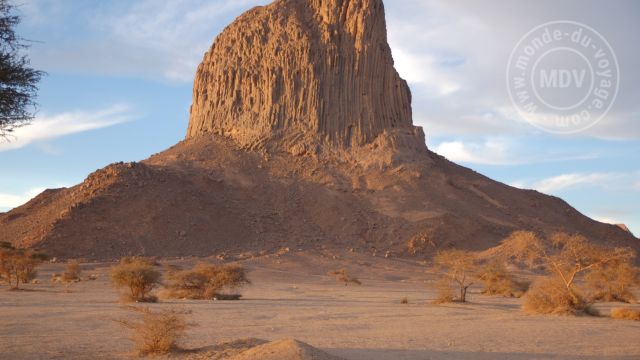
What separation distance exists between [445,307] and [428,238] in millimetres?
30435

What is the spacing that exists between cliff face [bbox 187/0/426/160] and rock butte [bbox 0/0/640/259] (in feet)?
0.42

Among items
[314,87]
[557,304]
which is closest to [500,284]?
[557,304]

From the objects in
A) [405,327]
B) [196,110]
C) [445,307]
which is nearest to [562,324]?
[405,327]

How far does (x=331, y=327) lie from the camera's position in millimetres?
17484

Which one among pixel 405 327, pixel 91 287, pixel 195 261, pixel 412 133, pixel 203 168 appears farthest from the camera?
pixel 412 133

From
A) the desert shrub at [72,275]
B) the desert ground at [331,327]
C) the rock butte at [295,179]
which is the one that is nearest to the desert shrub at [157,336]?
the desert ground at [331,327]

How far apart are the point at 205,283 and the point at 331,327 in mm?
11492

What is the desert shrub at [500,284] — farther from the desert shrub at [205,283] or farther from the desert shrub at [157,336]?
the desert shrub at [157,336]

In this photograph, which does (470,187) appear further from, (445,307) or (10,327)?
(10,327)

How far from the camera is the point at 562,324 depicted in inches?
739

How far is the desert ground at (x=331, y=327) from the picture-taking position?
43.7 feet

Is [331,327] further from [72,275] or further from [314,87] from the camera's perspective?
[314,87]

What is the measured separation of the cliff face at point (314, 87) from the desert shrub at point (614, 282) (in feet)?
110

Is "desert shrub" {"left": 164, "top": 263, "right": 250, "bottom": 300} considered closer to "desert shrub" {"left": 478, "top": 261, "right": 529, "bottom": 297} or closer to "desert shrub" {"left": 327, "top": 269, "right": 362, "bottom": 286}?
"desert shrub" {"left": 327, "top": 269, "right": 362, "bottom": 286}
